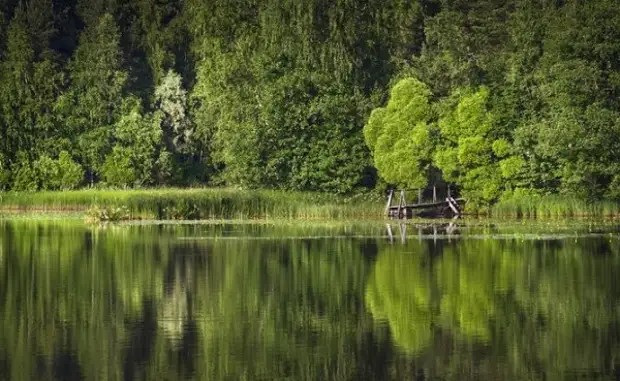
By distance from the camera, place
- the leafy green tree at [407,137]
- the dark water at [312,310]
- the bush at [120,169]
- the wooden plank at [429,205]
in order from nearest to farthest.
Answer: the dark water at [312,310] < the wooden plank at [429,205] < the leafy green tree at [407,137] < the bush at [120,169]

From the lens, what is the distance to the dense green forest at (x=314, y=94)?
65.4m

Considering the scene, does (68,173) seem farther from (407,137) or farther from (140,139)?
(407,137)

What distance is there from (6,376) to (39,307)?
830 centimetres

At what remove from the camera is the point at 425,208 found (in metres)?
70.0

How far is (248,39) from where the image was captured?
80750mm

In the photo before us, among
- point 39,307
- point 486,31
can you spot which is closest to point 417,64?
point 486,31

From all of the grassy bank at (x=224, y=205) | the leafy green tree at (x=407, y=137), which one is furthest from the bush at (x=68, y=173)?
the leafy green tree at (x=407, y=137)

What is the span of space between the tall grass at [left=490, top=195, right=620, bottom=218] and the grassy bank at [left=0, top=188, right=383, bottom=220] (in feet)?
23.7

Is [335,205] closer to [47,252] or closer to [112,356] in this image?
[47,252]

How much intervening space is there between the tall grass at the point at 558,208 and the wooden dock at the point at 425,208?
4331 mm

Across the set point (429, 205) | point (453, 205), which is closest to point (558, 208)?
point (453, 205)

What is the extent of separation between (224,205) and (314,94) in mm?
11412

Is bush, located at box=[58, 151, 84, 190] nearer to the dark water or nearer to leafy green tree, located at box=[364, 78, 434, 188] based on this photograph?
leafy green tree, located at box=[364, 78, 434, 188]

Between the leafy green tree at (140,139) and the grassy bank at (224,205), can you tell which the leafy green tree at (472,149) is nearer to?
the grassy bank at (224,205)
